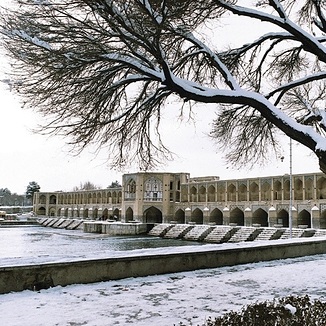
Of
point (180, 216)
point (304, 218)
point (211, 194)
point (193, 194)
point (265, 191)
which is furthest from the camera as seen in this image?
point (180, 216)

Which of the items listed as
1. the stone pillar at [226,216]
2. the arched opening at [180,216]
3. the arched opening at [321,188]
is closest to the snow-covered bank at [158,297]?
the arched opening at [321,188]

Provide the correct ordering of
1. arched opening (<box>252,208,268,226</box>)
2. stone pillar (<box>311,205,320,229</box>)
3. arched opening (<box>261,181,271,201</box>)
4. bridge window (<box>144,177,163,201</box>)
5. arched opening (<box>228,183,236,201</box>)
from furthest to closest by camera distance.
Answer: bridge window (<box>144,177,163,201</box>), arched opening (<box>228,183,236,201</box>), arched opening (<box>252,208,268,226</box>), arched opening (<box>261,181,271,201</box>), stone pillar (<box>311,205,320,229</box>)

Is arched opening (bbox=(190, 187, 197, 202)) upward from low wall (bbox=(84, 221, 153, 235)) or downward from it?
upward

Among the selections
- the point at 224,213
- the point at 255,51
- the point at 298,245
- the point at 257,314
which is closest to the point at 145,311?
the point at 257,314

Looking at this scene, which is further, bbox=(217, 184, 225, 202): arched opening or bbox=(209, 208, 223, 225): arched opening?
bbox=(209, 208, 223, 225): arched opening

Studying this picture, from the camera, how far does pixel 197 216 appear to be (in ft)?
160

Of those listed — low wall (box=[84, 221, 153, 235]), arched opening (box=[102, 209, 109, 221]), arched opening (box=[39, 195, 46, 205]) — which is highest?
arched opening (box=[39, 195, 46, 205])

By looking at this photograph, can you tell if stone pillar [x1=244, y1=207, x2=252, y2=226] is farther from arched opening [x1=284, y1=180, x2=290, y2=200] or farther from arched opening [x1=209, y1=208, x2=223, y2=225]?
arched opening [x1=209, y1=208, x2=223, y2=225]

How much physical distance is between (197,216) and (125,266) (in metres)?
42.5

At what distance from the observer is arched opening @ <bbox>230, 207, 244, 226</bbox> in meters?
42.3

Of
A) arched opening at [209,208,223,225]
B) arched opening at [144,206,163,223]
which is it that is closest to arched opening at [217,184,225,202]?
arched opening at [209,208,223,225]

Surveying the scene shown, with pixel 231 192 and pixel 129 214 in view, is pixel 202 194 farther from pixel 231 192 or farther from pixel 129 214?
pixel 129 214

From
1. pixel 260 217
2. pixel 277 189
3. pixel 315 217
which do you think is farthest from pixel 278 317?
pixel 260 217

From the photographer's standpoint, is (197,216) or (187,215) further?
(197,216)
